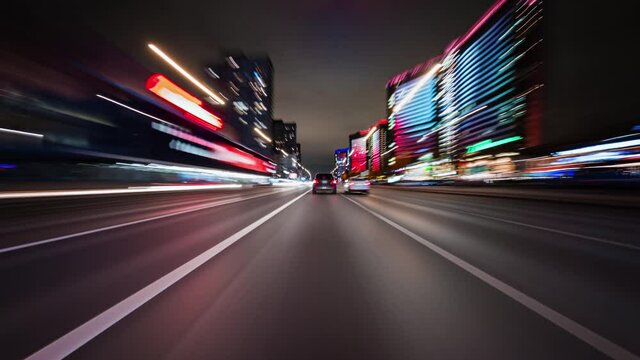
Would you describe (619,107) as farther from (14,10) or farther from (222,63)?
(222,63)

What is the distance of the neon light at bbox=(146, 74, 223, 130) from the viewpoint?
4303 centimetres

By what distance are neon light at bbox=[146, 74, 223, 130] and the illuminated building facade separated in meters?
65.1

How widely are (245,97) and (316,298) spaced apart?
123 metres

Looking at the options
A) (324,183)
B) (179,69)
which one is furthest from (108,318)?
(179,69)

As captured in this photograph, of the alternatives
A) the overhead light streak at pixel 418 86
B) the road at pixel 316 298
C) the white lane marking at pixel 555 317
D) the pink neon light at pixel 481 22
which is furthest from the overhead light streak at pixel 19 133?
the overhead light streak at pixel 418 86

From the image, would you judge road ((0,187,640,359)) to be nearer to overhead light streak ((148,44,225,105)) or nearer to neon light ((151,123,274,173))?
neon light ((151,123,274,173))

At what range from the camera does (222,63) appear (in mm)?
101562

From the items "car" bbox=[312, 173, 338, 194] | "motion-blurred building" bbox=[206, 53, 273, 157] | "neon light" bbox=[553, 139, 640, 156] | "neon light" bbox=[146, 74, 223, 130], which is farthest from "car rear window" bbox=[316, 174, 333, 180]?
"motion-blurred building" bbox=[206, 53, 273, 157]

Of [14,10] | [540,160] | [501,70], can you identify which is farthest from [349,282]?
[501,70]

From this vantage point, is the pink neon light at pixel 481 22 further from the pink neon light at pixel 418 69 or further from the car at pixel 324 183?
the car at pixel 324 183

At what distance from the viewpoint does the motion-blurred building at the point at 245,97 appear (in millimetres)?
92875

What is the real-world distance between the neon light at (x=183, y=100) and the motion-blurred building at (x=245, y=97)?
805 cm

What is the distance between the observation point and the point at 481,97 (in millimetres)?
120312

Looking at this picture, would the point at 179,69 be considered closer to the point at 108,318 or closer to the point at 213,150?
the point at 213,150
